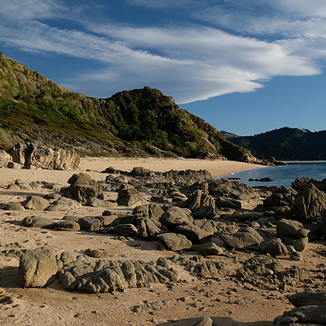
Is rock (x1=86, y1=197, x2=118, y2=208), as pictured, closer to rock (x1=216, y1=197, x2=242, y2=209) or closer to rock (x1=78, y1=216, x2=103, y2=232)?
rock (x1=78, y1=216, x2=103, y2=232)

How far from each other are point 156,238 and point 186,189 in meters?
13.3

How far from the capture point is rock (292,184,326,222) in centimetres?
1226

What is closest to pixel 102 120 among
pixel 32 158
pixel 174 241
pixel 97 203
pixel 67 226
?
pixel 32 158

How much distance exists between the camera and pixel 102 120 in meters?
106

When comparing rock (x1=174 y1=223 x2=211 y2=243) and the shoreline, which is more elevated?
the shoreline

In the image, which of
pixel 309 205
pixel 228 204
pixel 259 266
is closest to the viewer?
pixel 259 266

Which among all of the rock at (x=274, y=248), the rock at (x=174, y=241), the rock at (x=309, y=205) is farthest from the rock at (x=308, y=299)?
the rock at (x=309, y=205)

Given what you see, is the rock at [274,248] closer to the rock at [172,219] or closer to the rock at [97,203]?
the rock at [172,219]

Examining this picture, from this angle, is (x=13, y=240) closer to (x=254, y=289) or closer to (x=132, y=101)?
(x=254, y=289)

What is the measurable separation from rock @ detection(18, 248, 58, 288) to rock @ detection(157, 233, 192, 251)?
3.26 meters

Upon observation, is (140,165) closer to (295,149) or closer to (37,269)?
(37,269)

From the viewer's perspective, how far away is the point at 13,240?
316 inches

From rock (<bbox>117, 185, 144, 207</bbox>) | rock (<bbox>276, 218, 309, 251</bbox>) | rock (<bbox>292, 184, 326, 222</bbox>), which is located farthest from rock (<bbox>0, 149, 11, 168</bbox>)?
rock (<bbox>276, 218, 309, 251</bbox>)

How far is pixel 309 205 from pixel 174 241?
6.73 meters
